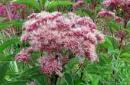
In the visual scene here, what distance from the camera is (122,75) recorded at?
10.0 feet

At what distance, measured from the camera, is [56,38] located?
2295 millimetres

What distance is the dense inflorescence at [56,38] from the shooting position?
2297mm

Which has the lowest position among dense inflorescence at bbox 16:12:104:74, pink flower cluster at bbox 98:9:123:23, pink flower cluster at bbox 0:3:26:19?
pink flower cluster at bbox 0:3:26:19

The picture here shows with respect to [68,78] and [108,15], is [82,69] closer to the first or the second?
[68,78]

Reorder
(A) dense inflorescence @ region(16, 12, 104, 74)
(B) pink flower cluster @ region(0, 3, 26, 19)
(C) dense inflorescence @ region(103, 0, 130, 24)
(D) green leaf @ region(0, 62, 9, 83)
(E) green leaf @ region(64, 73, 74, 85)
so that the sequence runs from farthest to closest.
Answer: (B) pink flower cluster @ region(0, 3, 26, 19)
(C) dense inflorescence @ region(103, 0, 130, 24)
(D) green leaf @ region(0, 62, 9, 83)
(E) green leaf @ region(64, 73, 74, 85)
(A) dense inflorescence @ region(16, 12, 104, 74)

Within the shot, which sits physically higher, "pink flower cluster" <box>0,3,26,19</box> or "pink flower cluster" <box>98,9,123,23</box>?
"pink flower cluster" <box>98,9,123,23</box>

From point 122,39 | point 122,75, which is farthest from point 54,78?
point 122,39

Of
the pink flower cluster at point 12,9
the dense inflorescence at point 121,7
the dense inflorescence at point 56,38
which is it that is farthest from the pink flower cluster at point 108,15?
the pink flower cluster at point 12,9

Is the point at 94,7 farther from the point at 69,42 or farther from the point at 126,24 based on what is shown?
the point at 69,42

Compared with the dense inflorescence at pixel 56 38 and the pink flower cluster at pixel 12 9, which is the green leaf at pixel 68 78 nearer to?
the dense inflorescence at pixel 56 38

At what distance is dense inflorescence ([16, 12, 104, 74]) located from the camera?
230 centimetres

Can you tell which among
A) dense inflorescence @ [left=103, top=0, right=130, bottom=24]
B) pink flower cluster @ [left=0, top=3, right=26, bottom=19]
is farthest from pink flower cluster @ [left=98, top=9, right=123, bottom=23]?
pink flower cluster @ [left=0, top=3, right=26, bottom=19]

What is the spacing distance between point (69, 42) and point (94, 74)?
496 millimetres

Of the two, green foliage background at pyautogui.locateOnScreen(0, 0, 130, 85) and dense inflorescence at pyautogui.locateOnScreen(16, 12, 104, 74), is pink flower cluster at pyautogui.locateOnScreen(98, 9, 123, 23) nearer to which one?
green foliage background at pyautogui.locateOnScreen(0, 0, 130, 85)
